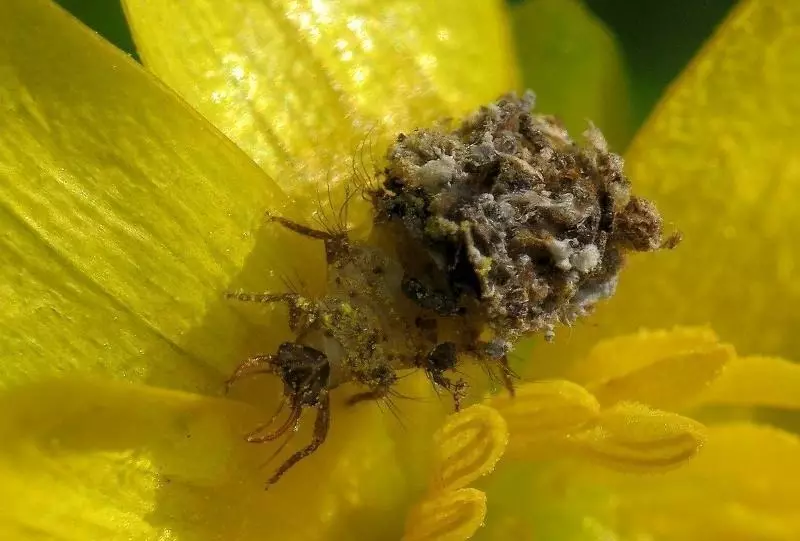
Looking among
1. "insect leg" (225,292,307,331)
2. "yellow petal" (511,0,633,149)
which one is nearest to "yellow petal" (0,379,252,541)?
"insect leg" (225,292,307,331)

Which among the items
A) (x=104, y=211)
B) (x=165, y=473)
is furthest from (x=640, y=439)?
(x=104, y=211)

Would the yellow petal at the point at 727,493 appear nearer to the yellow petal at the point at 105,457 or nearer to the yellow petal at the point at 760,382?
the yellow petal at the point at 760,382

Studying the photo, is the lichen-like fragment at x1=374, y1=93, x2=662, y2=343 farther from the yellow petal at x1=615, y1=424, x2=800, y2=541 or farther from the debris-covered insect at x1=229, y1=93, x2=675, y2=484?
the yellow petal at x1=615, y1=424, x2=800, y2=541

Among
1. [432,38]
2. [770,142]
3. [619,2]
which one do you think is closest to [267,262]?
[432,38]

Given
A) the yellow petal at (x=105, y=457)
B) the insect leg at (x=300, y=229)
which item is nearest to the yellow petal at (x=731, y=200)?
the insect leg at (x=300, y=229)

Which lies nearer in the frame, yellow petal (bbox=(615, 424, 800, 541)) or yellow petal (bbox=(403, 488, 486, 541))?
yellow petal (bbox=(403, 488, 486, 541))

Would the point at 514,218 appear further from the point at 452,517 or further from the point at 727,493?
the point at 727,493
